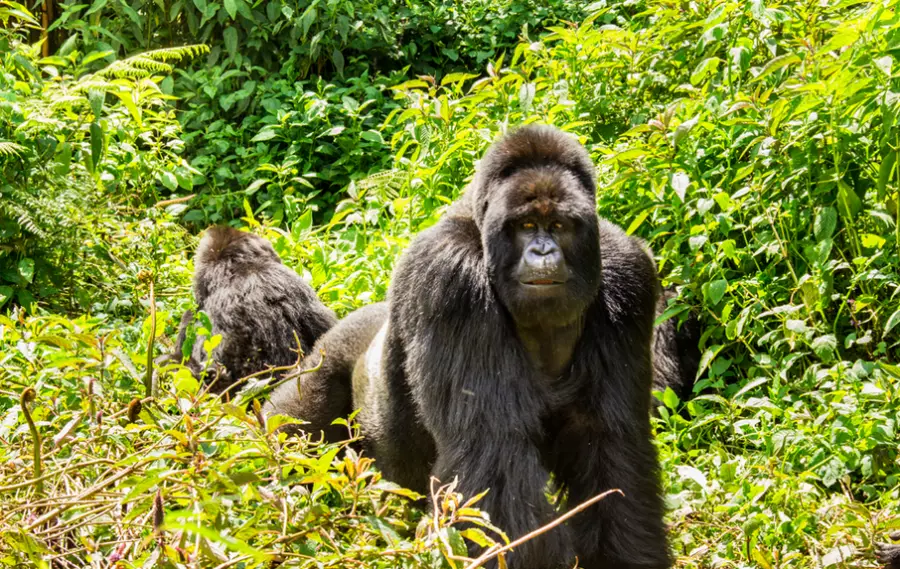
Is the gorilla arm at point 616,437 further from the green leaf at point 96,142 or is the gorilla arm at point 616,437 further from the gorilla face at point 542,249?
the green leaf at point 96,142

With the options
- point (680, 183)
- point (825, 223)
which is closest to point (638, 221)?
point (680, 183)

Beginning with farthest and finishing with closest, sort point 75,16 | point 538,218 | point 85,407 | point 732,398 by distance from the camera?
1. point 75,16
2. point 732,398
3. point 538,218
4. point 85,407

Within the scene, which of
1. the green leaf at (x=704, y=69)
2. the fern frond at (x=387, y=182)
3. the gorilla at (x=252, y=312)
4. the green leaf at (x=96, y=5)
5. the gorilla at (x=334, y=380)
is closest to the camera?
the gorilla at (x=334, y=380)

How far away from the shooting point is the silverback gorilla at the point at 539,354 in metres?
3.41

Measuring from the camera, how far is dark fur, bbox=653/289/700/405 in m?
4.97

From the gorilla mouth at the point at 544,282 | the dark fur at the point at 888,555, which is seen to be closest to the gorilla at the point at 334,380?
the gorilla mouth at the point at 544,282

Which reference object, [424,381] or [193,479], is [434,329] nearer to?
[424,381]

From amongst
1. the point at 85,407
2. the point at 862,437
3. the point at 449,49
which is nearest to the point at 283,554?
the point at 85,407

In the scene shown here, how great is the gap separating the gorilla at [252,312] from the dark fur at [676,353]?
1583mm

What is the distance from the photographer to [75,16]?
845cm

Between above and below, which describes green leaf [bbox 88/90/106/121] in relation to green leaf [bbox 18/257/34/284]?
above

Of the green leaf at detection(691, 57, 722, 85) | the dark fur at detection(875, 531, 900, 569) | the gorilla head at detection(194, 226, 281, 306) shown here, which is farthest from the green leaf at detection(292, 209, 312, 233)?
the dark fur at detection(875, 531, 900, 569)

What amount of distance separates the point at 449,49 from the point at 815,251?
15.6 feet

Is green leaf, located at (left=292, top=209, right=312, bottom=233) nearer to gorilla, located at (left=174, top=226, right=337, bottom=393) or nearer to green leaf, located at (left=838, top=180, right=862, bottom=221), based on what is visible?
gorilla, located at (left=174, top=226, right=337, bottom=393)
